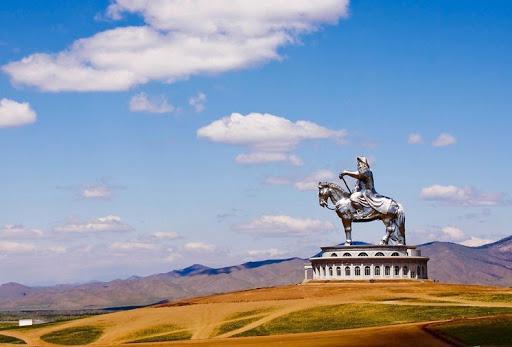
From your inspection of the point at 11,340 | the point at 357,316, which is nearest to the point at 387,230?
the point at 357,316

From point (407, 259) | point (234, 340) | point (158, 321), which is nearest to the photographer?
point (234, 340)

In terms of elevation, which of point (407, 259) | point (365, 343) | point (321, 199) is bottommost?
point (365, 343)

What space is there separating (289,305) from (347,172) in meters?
31.5

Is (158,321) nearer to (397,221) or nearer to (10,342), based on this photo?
(10,342)

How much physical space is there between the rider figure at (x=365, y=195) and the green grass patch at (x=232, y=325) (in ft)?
117

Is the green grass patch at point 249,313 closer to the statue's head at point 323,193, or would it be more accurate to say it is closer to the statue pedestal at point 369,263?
the statue pedestal at point 369,263

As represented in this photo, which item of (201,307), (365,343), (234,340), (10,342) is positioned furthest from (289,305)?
(10,342)

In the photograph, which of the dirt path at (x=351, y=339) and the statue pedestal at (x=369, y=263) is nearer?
the dirt path at (x=351, y=339)

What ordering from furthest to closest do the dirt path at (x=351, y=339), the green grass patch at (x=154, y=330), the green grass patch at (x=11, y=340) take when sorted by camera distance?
the green grass patch at (x=11, y=340) → the green grass patch at (x=154, y=330) → the dirt path at (x=351, y=339)

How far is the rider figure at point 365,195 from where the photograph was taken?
125 meters

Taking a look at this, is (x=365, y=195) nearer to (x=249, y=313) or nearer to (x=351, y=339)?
(x=249, y=313)

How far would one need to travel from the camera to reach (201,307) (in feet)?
350

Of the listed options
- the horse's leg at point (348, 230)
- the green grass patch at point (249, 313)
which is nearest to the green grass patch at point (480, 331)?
the green grass patch at point (249, 313)

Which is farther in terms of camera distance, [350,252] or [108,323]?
[350,252]
